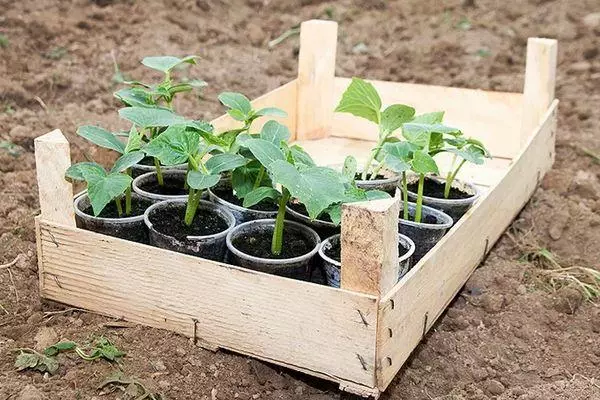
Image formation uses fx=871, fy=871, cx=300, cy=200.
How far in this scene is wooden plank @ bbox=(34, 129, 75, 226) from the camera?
6.61 ft

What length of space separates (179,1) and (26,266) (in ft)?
8.42

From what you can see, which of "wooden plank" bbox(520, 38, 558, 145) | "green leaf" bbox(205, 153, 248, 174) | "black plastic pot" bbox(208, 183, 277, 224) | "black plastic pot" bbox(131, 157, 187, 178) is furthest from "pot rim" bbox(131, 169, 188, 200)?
"wooden plank" bbox(520, 38, 558, 145)

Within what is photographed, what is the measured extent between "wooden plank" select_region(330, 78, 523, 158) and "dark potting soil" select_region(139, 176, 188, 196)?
111cm

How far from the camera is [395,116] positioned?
229cm

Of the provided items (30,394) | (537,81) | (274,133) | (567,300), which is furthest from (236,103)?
(537,81)

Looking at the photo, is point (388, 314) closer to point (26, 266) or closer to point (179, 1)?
point (26, 266)

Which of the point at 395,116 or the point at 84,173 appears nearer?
the point at 84,173

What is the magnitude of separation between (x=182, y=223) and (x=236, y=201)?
21cm

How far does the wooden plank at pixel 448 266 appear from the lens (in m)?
1.85

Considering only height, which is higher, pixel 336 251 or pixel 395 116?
pixel 395 116

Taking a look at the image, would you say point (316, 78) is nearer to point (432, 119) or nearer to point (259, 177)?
point (432, 119)

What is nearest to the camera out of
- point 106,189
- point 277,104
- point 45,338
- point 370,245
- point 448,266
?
point 370,245

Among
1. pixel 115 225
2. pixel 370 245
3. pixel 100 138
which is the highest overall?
pixel 100 138

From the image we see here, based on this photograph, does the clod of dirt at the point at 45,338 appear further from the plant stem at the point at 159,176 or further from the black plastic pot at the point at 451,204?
the black plastic pot at the point at 451,204
